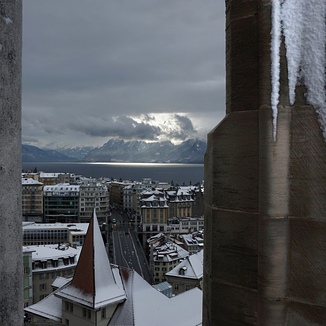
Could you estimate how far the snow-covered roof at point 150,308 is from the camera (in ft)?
58.8

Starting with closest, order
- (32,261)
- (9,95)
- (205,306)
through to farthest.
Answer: (9,95)
(205,306)
(32,261)

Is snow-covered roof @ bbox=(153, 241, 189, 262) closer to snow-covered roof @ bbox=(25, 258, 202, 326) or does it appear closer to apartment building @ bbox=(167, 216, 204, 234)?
apartment building @ bbox=(167, 216, 204, 234)

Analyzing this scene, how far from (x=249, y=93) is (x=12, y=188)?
8.51 feet

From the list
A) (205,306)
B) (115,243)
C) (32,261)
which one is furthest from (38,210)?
(205,306)

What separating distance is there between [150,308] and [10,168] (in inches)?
750

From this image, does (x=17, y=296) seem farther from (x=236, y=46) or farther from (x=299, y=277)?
(x=236, y=46)

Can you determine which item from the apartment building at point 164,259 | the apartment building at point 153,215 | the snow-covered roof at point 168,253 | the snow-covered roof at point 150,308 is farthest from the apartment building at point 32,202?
the snow-covered roof at point 150,308

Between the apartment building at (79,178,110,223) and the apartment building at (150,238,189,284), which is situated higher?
the apartment building at (79,178,110,223)

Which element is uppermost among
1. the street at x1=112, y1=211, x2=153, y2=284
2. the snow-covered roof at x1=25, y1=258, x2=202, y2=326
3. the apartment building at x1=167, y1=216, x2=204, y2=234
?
the snow-covered roof at x1=25, y1=258, x2=202, y2=326

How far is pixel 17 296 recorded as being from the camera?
227 centimetres

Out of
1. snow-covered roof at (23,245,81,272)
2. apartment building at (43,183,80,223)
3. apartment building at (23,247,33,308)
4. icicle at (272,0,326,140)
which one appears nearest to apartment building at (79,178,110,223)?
apartment building at (43,183,80,223)

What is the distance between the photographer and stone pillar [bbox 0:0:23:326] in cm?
216

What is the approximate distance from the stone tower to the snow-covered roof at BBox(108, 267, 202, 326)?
52.7 feet

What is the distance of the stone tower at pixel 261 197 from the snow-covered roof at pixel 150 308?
16055 millimetres
